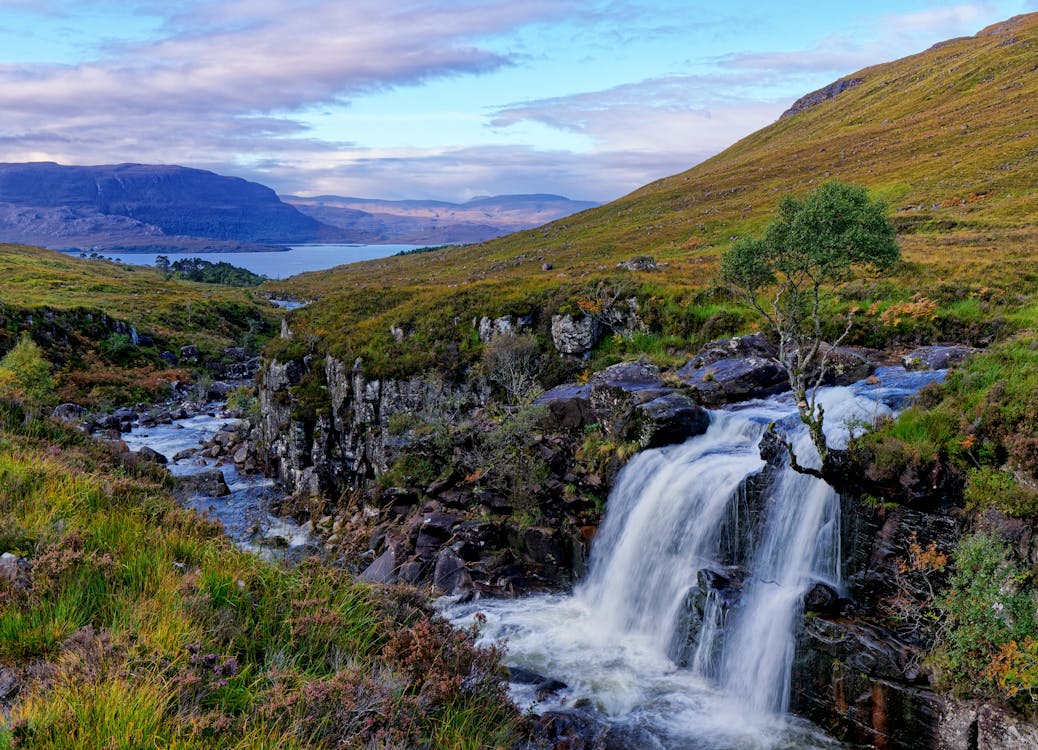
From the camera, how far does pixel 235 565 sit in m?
7.59

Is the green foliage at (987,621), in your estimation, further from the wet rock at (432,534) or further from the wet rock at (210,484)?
the wet rock at (210,484)

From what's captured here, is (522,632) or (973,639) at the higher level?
(973,639)

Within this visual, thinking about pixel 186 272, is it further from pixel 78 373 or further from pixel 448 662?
pixel 448 662

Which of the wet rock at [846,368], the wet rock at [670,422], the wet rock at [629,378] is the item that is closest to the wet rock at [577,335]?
the wet rock at [629,378]

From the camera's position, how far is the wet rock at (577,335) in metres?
37.3

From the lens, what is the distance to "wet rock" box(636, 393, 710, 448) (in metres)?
23.3

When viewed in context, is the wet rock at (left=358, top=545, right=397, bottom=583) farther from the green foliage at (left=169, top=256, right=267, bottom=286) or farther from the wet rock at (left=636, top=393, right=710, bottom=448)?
the green foliage at (left=169, top=256, right=267, bottom=286)

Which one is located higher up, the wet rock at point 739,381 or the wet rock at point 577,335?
the wet rock at point 577,335

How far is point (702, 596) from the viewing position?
17.7 meters

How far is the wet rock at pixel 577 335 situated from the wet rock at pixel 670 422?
44.4 ft

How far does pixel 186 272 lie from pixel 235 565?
21049 cm

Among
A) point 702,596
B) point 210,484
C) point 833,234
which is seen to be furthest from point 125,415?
point 833,234

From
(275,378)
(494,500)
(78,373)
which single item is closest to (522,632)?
(494,500)

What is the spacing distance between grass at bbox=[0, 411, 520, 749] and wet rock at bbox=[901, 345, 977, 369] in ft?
79.7
